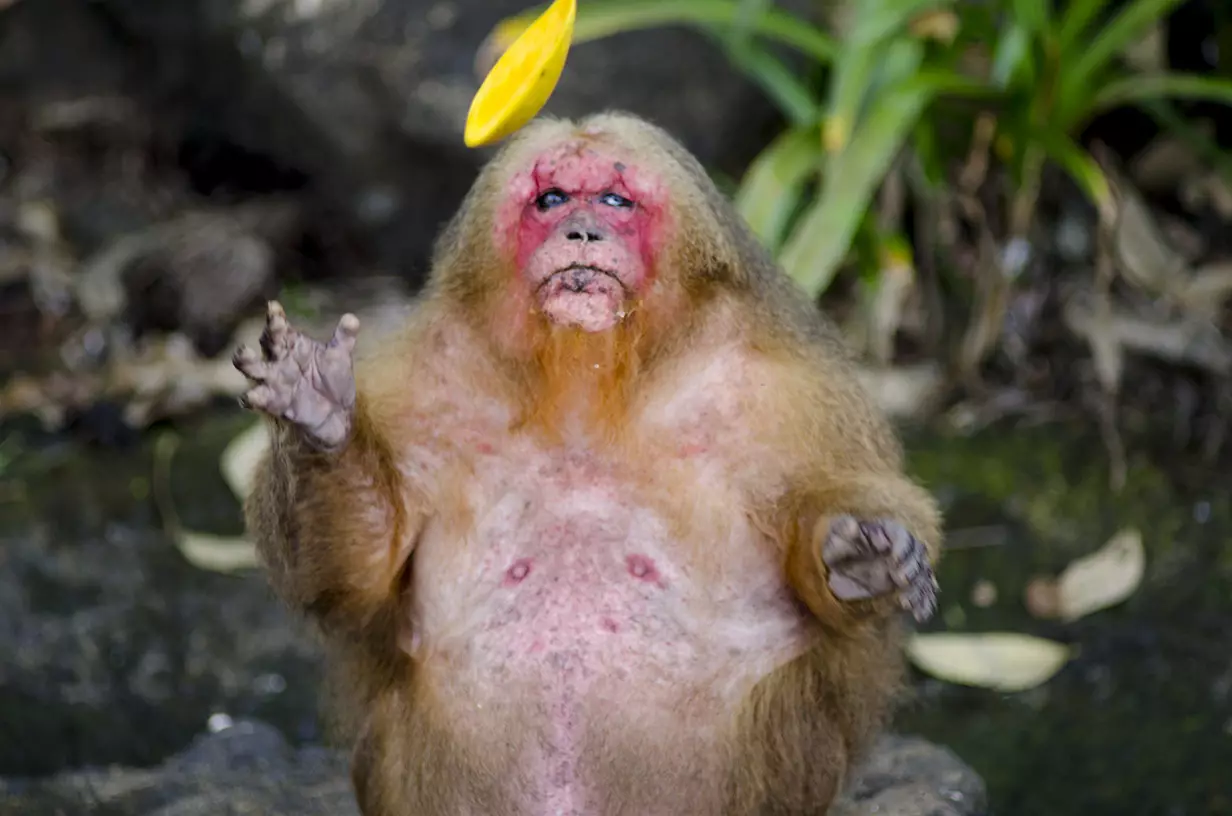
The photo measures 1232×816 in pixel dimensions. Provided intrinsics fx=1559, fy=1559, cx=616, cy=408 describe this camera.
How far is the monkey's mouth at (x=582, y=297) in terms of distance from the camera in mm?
2746

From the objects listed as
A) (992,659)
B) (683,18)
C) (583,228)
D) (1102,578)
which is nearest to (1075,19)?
(683,18)

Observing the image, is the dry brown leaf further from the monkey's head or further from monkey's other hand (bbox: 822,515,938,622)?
monkey's other hand (bbox: 822,515,938,622)

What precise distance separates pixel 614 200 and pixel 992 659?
247 cm

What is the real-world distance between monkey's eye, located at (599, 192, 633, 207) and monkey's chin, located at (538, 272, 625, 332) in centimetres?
18

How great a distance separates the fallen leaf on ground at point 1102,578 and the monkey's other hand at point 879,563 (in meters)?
2.55

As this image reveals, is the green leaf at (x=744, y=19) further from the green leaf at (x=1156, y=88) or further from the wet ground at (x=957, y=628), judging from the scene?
the wet ground at (x=957, y=628)

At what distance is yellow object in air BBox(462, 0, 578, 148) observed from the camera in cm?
274

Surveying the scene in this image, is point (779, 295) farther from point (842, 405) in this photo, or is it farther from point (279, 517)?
point (279, 517)

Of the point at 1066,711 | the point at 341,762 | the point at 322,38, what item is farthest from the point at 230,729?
the point at 322,38

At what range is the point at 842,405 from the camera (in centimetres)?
307

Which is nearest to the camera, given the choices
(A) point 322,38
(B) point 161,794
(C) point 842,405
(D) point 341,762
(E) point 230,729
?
(C) point 842,405

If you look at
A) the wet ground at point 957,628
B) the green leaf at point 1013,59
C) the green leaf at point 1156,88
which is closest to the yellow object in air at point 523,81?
the wet ground at point 957,628

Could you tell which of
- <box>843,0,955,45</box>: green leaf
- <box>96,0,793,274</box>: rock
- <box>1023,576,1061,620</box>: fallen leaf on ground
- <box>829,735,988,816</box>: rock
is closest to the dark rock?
<box>829,735,988,816</box>: rock

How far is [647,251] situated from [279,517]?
0.84 meters
